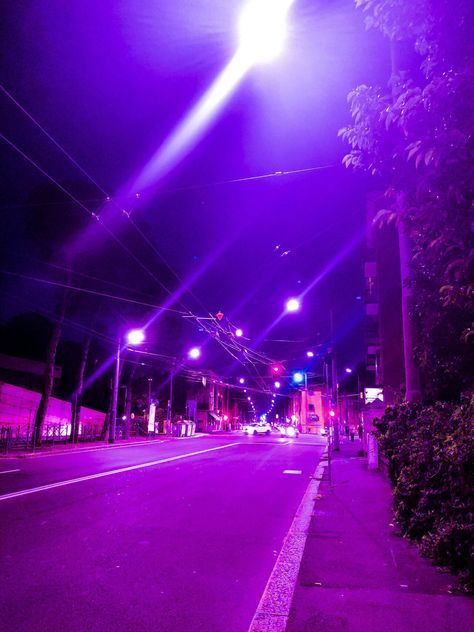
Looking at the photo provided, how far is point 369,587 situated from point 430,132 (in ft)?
13.7

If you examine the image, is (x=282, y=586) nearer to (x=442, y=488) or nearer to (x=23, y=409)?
(x=442, y=488)

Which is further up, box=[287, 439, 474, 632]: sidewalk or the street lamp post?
the street lamp post

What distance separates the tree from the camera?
340cm

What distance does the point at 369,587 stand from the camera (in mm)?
4914

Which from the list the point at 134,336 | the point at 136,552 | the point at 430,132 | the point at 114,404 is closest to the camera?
the point at 430,132

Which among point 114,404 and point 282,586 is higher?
point 114,404

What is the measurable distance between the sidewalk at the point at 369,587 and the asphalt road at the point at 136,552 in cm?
53

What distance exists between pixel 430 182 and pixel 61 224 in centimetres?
2726

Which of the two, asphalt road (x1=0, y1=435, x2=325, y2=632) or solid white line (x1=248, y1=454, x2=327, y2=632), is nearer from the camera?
solid white line (x1=248, y1=454, x2=327, y2=632)

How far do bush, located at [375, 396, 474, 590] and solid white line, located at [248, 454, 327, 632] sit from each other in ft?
4.79

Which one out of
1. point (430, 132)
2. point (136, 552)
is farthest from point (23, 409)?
point (430, 132)

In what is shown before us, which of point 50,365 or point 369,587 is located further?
point 50,365

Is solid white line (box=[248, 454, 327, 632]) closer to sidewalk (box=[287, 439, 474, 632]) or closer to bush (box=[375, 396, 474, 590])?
sidewalk (box=[287, 439, 474, 632])

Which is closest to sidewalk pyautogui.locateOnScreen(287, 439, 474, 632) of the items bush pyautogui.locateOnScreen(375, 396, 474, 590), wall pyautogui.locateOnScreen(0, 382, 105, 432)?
bush pyautogui.locateOnScreen(375, 396, 474, 590)
